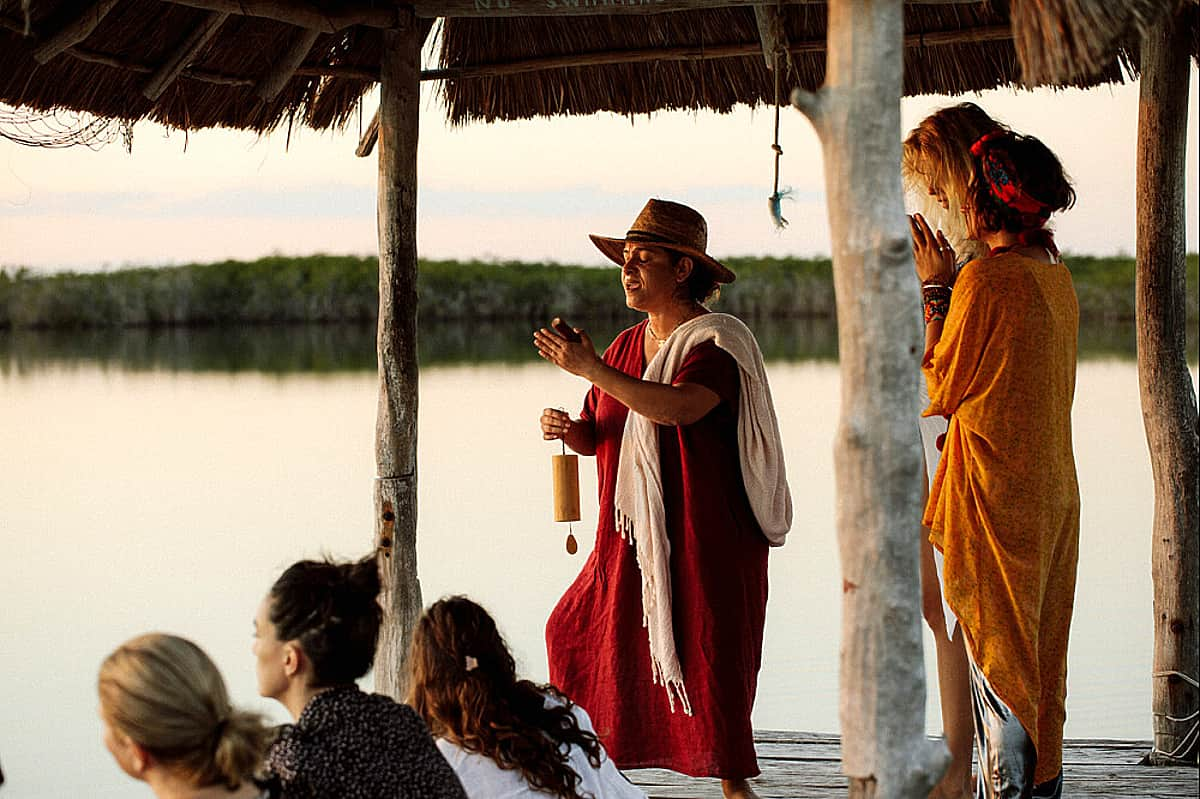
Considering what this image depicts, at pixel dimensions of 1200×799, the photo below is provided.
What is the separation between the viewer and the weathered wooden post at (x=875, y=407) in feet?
7.91

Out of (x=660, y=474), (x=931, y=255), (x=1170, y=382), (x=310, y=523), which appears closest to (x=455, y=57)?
(x=660, y=474)

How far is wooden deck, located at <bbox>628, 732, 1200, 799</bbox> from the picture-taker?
4.07m

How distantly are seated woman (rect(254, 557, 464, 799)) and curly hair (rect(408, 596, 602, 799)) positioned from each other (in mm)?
231

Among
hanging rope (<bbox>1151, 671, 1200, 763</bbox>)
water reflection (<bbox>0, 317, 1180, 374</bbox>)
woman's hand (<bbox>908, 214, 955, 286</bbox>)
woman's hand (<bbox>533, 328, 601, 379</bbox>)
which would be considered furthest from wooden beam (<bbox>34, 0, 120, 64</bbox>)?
water reflection (<bbox>0, 317, 1180, 374</bbox>)

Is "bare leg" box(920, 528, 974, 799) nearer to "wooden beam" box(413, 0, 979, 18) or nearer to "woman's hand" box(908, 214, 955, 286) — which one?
"woman's hand" box(908, 214, 955, 286)

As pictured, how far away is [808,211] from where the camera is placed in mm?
15992

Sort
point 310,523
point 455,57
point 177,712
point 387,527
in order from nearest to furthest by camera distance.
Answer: point 177,712 → point 387,527 → point 455,57 → point 310,523

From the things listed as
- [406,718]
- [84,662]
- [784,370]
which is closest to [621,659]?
[406,718]

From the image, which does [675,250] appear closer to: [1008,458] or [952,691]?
[1008,458]

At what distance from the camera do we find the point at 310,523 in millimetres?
12055

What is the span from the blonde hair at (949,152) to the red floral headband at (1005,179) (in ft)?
0.20

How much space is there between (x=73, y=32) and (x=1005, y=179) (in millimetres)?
2172

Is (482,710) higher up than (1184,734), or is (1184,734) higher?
(482,710)

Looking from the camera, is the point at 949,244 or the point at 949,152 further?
the point at 949,244
